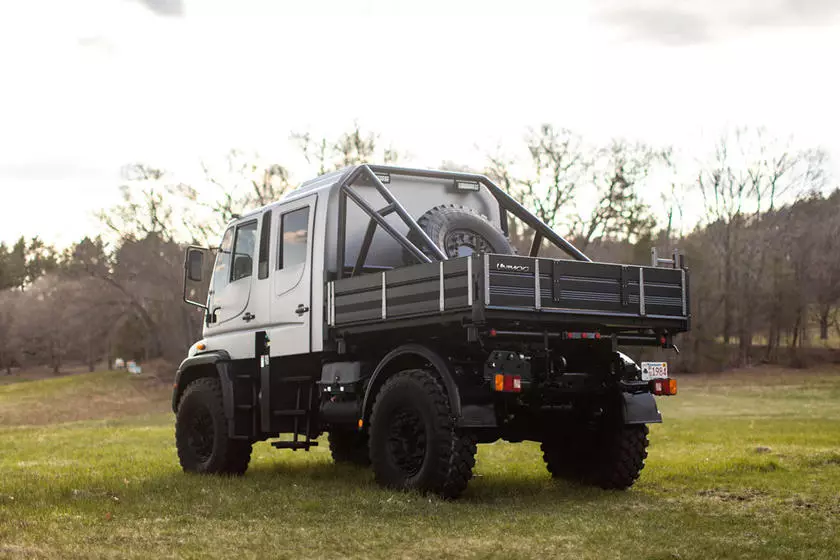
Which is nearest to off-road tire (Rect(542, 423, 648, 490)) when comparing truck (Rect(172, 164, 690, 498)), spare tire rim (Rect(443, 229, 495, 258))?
truck (Rect(172, 164, 690, 498))

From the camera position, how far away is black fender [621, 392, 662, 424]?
36.0 feet

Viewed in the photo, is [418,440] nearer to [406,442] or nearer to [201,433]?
[406,442]

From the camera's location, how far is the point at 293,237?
12633 millimetres

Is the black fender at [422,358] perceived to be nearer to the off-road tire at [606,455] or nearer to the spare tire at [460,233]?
the spare tire at [460,233]

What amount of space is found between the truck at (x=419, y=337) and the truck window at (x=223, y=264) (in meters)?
0.03

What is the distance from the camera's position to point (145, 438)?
21.6 meters

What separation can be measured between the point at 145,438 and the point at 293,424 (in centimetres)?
996

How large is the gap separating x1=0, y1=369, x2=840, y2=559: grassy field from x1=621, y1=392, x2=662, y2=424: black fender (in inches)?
30.7

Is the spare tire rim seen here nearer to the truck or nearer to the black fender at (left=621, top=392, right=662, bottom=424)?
the truck

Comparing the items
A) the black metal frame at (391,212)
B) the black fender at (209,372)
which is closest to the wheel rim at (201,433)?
the black fender at (209,372)

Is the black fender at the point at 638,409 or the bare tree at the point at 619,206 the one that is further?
the bare tree at the point at 619,206

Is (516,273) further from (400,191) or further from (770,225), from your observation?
(770,225)

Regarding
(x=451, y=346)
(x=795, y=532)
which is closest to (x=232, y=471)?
(x=451, y=346)

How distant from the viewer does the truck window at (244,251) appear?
44.2 feet
